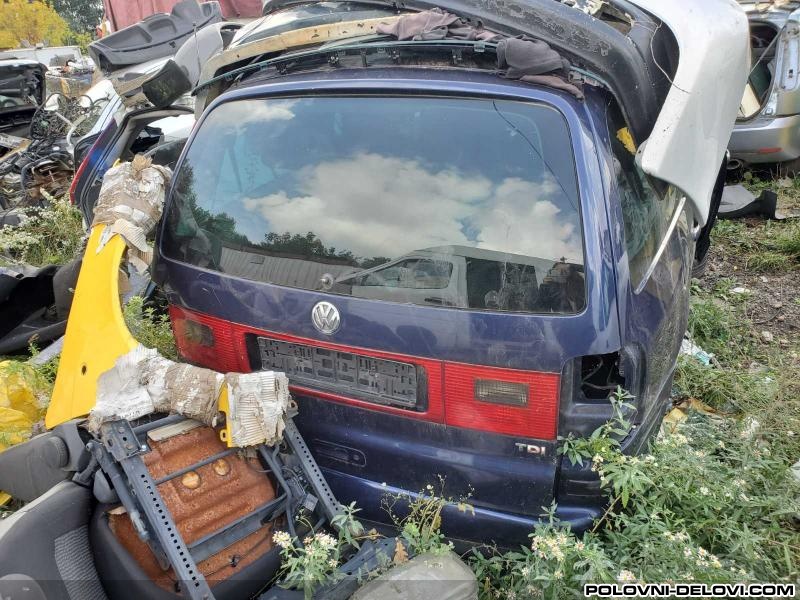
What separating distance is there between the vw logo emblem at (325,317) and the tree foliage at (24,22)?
40516 millimetres

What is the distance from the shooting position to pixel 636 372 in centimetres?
204

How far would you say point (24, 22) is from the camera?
35.7 metres

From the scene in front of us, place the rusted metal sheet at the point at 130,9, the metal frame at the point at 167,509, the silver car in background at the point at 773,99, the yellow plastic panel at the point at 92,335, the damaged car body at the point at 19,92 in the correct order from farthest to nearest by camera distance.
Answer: the rusted metal sheet at the point at 130,9, the damaged car body at the point at 19,92, the silver car in background at the point at 773,99, the yellow plastic panel at the point at 92,335, the metal frame at the point at 167,509

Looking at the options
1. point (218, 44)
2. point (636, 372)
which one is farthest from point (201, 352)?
point (218, 44)

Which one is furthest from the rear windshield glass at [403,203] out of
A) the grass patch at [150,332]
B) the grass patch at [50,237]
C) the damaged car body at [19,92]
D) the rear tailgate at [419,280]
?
the damaged car body at [19,92]

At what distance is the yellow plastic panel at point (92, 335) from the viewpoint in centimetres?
239

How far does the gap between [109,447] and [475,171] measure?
4.95ft

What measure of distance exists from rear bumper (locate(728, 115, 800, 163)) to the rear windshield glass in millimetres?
5427

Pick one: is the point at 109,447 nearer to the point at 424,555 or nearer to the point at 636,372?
the point at 424,555

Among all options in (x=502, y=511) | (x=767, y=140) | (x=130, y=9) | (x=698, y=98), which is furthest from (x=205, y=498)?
(x=130, y=9)

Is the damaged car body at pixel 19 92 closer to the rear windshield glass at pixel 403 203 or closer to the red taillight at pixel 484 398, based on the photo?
the rear windshield glass at pixel 403 203

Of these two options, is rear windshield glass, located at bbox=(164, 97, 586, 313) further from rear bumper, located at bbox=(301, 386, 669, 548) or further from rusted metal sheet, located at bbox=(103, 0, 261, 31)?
rusted metal sheet, located at bbox=(103, 0, 261, 31)

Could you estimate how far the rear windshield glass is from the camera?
1.96 m

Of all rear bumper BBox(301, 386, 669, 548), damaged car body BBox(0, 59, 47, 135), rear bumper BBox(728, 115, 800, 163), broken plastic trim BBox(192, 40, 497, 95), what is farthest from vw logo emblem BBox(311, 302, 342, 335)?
damaged car body BBox(0, 59, 47, 135)
